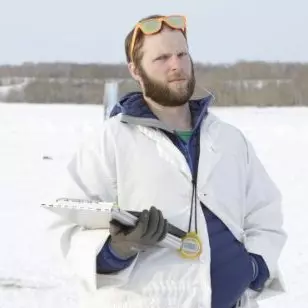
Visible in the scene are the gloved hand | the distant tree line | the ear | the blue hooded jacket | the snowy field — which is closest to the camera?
the gloved hand

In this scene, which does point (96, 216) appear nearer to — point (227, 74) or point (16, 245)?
point (16, 245)

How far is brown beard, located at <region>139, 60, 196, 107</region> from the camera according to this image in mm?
2131

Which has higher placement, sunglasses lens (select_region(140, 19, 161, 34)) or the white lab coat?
sunglasses lens (select_region(140, 19, 161, 34))

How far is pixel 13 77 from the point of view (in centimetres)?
7688

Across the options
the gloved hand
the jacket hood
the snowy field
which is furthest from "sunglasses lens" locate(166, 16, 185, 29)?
the gloved hand

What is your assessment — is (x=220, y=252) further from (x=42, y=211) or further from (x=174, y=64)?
(x=42, y=211)

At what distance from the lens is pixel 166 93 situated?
6.99ft

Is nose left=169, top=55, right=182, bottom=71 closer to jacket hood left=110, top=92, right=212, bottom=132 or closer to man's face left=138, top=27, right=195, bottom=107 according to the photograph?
man's face left=138, top=27, right=195, bottom=107

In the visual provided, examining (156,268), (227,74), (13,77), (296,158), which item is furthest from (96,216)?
(13,77)

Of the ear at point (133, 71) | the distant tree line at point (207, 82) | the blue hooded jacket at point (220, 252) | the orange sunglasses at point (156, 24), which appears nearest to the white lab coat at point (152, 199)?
the blue hooded jacket at point (220, 252)

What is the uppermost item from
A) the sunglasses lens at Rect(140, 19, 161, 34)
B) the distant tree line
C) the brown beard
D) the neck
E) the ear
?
the sunglasses lens at Rect(140, 19, 161, 34)

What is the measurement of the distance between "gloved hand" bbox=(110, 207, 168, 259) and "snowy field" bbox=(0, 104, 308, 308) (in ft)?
1.90

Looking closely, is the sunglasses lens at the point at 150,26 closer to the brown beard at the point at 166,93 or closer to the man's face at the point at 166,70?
the man's face at the point at 166,70

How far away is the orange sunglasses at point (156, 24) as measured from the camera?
2.16 meters
